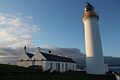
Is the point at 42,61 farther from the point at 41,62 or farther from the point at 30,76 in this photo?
the point at 30,76

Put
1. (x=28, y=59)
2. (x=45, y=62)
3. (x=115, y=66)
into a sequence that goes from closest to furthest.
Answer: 1. (x=45, y=62)
2. (x=28, y=59)
3. (x=115, y=66)

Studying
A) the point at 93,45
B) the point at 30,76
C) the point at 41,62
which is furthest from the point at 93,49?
the point at 30,76

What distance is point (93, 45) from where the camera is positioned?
36875 millimetres

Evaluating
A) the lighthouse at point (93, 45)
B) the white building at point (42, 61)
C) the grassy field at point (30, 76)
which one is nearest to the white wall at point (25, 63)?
the white building at point (42, 61)

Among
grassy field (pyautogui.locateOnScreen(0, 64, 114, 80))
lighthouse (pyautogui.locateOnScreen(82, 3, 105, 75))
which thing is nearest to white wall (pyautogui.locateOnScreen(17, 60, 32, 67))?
lighthouse (pyautogui.locateOnScreen(82, 3, 105, 75))

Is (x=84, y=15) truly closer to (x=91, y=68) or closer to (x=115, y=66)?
(x=91, y=68)

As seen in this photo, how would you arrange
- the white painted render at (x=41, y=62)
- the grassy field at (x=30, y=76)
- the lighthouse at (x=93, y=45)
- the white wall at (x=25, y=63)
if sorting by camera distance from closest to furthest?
1. the grassy field at (x=30, y=76)
2. the lighthouse at (x=93, y=45)
3. the white painted render at (x=41, y=62)
4. the white wall at (x=25, y=63)

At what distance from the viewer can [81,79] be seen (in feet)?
95.6

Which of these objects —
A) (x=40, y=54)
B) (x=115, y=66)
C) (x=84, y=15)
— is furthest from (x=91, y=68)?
(x=115, y=66)

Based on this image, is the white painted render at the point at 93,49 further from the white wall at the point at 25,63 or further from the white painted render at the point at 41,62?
the white wall at the point at 25,63

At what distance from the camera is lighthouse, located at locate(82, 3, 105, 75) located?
3681 cm

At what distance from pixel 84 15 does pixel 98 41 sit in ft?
19.4

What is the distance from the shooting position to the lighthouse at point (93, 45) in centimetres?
3681

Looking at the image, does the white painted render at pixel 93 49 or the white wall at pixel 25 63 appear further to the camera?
the white wall at pixel 25 63
